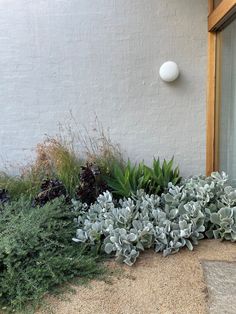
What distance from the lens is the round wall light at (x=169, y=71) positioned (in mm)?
3615

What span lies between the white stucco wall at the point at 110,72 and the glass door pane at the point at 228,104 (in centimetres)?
28

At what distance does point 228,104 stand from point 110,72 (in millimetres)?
1475

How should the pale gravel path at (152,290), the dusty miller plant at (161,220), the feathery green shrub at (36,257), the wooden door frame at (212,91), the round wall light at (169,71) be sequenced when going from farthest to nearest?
the round wall light at (169,71)
the wooden door frame at (212,91)
the dusty miller plant at (161,220)
the feathery green shrub at (36,257)
the pale gravel path at (152,290)

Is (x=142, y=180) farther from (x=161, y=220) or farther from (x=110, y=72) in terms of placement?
(x=110, y=72)

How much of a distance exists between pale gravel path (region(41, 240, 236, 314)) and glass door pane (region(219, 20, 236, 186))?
1.22 m

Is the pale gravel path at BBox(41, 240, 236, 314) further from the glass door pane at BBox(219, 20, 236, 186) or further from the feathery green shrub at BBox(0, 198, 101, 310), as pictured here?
the glass door pane at BBox(219, 20, 236, 186)

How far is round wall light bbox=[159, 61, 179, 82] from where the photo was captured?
3.62m

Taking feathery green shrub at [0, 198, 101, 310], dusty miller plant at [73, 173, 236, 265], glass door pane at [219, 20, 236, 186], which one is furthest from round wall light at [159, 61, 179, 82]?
feathery green shrub at [0, 198, 101, 310]

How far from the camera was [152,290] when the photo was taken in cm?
211

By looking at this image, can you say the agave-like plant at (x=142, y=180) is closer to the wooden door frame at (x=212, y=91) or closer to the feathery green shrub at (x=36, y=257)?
the wooden door frame at (x=212, y=91)

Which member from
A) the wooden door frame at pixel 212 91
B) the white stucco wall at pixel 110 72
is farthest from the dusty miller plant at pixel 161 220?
the white stucco wall at pixel 110 72

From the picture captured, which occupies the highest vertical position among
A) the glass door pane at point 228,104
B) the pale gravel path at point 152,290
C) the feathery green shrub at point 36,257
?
the glass door pane at point 228,104

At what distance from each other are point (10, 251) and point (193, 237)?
1525 mm

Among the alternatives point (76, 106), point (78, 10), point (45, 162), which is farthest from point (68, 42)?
point (45, 162)
